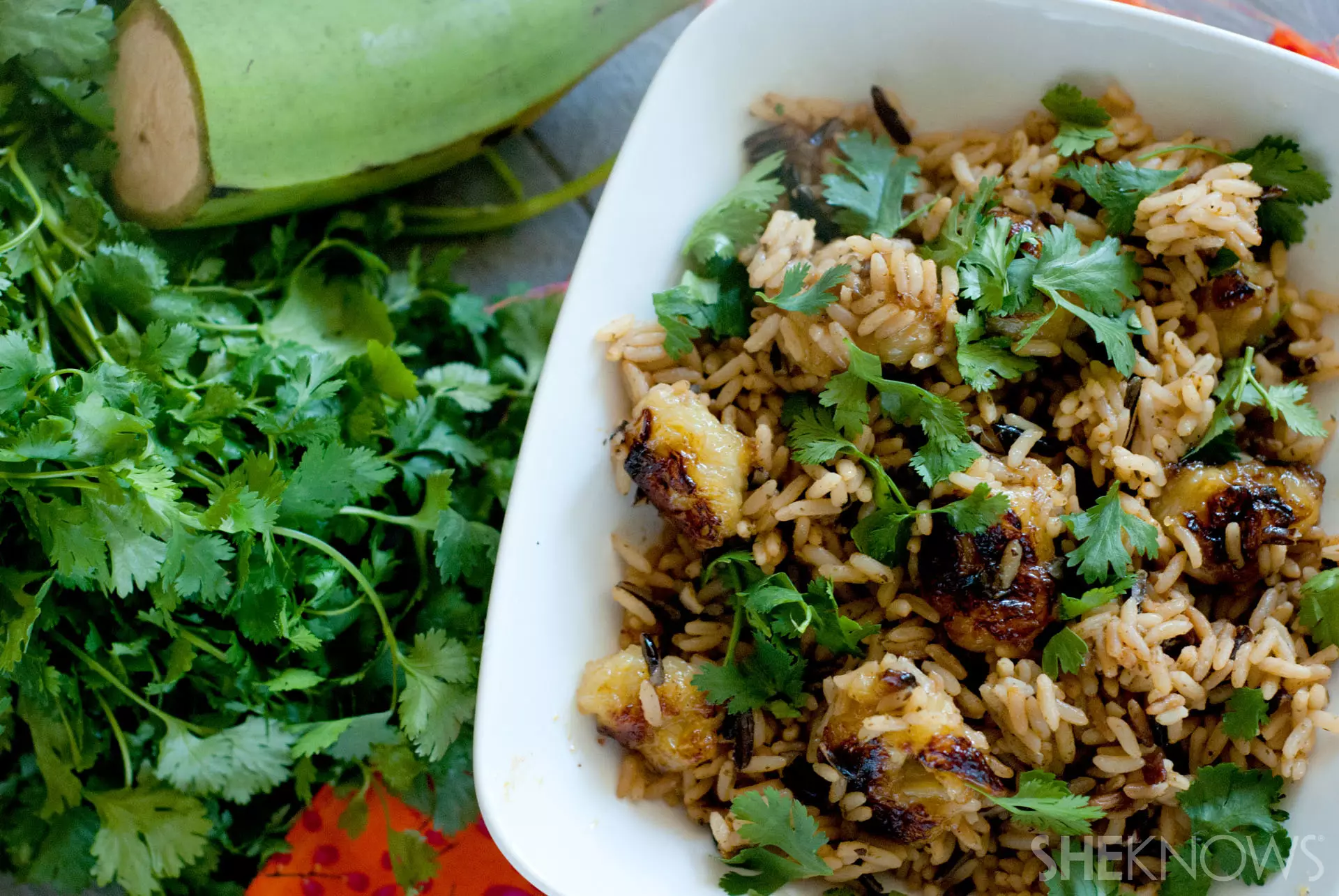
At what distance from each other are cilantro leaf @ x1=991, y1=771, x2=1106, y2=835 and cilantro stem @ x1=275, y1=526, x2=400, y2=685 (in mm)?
1087

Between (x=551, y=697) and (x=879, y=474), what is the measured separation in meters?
0.65

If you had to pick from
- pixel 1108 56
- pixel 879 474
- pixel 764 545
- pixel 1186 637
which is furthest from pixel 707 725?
pixel 1108 56

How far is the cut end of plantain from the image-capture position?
1.92m

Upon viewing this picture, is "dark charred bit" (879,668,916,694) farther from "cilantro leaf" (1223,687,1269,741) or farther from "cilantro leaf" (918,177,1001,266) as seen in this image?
"cilantro leaf" (918,177,1001,266)

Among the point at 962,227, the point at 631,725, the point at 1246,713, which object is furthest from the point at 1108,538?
the point at 631,725

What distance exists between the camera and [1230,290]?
63.7 inches

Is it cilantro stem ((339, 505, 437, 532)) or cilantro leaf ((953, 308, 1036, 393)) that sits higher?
cilantro leaf ((953, 308, 1036, 393))

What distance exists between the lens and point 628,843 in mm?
1627

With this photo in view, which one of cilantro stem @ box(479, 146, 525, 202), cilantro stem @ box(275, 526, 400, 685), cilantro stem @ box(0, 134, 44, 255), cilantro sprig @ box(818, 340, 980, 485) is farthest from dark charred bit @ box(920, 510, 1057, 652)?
cilantro stem @ box(0, 134, 44, 255)

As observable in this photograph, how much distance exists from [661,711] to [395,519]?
0.68m

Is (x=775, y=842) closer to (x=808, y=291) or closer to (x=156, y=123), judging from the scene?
→ (x=808, y=291)

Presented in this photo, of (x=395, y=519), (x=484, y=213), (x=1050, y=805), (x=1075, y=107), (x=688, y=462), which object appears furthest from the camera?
(x=484, y=213)

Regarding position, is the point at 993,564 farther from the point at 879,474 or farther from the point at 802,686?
the point at 802,686

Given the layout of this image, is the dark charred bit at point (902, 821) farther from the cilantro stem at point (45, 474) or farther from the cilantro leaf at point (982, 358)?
the cilantro stem at point (45, 474)
